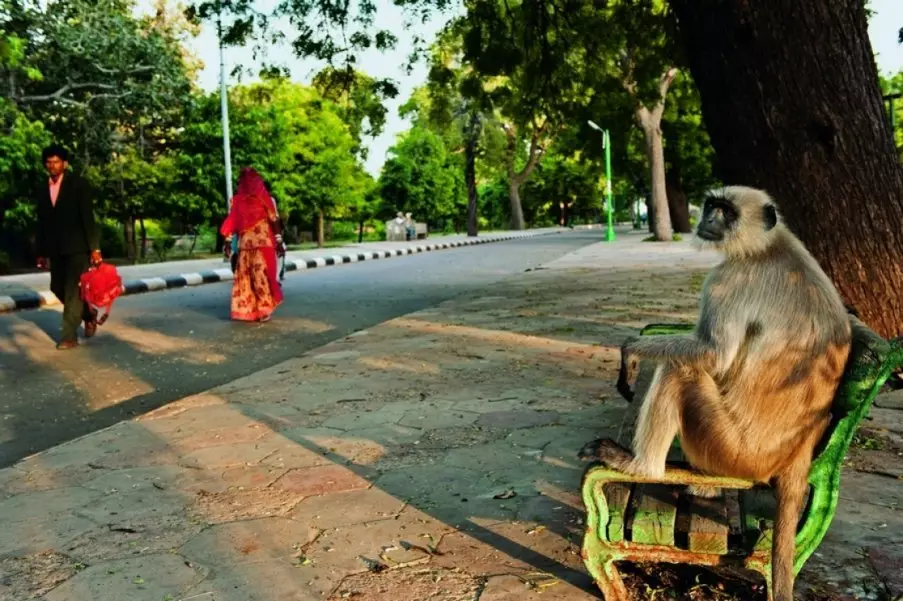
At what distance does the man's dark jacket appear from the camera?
866cm

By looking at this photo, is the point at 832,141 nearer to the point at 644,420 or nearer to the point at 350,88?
the point at 644,420

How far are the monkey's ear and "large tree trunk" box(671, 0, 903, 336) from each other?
8.26 ft

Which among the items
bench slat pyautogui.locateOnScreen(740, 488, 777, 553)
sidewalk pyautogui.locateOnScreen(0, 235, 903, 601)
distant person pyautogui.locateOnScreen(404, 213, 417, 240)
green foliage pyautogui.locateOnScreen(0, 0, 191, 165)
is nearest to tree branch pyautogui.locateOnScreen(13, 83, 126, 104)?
green foliage pyautogui.locateOnScreen(0, 0, 191, 165)

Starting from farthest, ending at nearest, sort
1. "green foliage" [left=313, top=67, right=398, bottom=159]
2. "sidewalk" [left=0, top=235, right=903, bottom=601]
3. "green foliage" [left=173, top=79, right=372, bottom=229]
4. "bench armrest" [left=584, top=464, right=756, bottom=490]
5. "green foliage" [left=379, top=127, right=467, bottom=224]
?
1. "green foliage" [left=379, top=127, right=467, bottom=224]
2. "green foliage" [left=173, top=79, right=372, bottom=229]
3. "green foliage" [left=313, top=67, right=398, bottom=159]
4. "sidewalk" [left=0, top=235, right=903, bottom=601]
5. "bench armrest" [left=584, top=464, right=756, bottom=490]

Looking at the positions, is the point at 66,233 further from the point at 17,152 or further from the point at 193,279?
the point at 17,152

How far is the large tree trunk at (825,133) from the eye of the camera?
16.1 feet

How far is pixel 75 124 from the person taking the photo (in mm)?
25469

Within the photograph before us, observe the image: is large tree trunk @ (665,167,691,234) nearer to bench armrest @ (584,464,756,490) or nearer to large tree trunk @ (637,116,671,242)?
large tree trunk @ (637,116,671,242)

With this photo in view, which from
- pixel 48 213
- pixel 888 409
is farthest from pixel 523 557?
pixel 48 213

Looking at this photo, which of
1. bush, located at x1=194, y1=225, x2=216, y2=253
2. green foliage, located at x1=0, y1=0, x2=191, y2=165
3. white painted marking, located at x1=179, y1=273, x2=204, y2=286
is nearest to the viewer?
white painted marking, located at x1=179, y1=273, x2=204, y2=286

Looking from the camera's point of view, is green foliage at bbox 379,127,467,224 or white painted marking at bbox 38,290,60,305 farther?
green foliage at bbox 379,127,467,224

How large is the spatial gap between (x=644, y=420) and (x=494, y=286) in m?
11.4

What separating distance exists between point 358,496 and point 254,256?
7266 millimetres

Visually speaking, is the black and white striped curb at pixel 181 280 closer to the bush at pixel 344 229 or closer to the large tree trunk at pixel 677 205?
the large tree trunk at pixel 677 205
